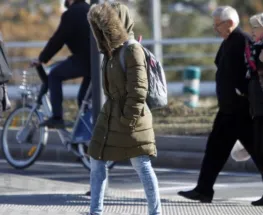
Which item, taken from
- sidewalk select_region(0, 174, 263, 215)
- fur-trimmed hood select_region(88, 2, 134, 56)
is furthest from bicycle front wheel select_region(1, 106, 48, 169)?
fur-trimmed hood select_region(88, 2, 134, 56)

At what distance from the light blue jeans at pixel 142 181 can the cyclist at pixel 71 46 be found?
356cm

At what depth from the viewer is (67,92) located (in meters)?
18.7

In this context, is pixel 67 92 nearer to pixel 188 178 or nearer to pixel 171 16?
pixel 188 178

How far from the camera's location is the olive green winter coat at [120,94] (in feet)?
22.5

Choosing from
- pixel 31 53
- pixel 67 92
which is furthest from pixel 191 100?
pixel 31 53

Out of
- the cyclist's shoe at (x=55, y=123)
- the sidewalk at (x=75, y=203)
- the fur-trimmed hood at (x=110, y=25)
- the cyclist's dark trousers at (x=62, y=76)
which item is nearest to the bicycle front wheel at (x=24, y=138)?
the cyclist's shoe at (x=55, y=123)

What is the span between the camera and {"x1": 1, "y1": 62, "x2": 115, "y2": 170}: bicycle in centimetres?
1084

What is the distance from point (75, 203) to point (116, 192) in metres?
0.79

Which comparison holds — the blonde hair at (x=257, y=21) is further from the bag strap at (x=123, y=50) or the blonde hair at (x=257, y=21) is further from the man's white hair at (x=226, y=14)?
the bag strap at (x=123, y=50)

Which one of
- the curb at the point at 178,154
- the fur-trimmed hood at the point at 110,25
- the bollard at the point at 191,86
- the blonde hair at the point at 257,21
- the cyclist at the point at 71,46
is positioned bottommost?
the bollard at the point at 191,86

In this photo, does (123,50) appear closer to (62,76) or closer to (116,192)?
(116,192)

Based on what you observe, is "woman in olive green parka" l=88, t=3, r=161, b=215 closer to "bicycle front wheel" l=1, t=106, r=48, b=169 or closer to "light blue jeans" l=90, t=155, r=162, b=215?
"light blue jeans" l=90, t=155, r=162, b=215

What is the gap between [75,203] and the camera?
8.75 meters

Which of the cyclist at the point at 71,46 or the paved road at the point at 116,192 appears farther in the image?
the cyclist at the point at 71,46
